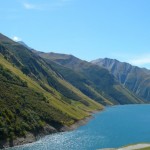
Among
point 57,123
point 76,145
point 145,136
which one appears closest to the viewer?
point 76,145

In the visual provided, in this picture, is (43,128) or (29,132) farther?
(43,128)

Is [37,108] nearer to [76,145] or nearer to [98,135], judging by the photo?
[98,135]

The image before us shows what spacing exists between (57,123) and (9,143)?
57.7 m

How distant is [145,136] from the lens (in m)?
181

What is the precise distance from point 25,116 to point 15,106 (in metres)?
7.11

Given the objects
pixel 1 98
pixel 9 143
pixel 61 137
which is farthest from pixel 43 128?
pixel 9 143

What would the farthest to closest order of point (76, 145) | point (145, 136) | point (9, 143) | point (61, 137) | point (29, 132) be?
point (145, 136) → point (61, 137) → point (29, 132) → point (76, 145) → point (9, 143)

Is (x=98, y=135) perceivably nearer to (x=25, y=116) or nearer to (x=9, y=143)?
(x=25, y=116)

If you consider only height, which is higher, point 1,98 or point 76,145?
point 1,98

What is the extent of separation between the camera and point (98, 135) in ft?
599

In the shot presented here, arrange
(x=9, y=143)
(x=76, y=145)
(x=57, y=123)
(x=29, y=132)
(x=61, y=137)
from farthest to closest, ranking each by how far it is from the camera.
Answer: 1. (x=57, y=123)
2. (x=61, y=137)
3. (x=29, y=132)
4. (x=76, y=145)
5. (x=9, y=143)

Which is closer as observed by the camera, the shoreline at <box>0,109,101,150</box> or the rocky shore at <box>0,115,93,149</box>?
the shoreline at <box>0,109,101,150</box>

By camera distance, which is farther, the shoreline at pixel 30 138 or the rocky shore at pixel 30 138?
the rocky shore at pixel 30 138

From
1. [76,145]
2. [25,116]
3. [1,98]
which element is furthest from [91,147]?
[1,98]
